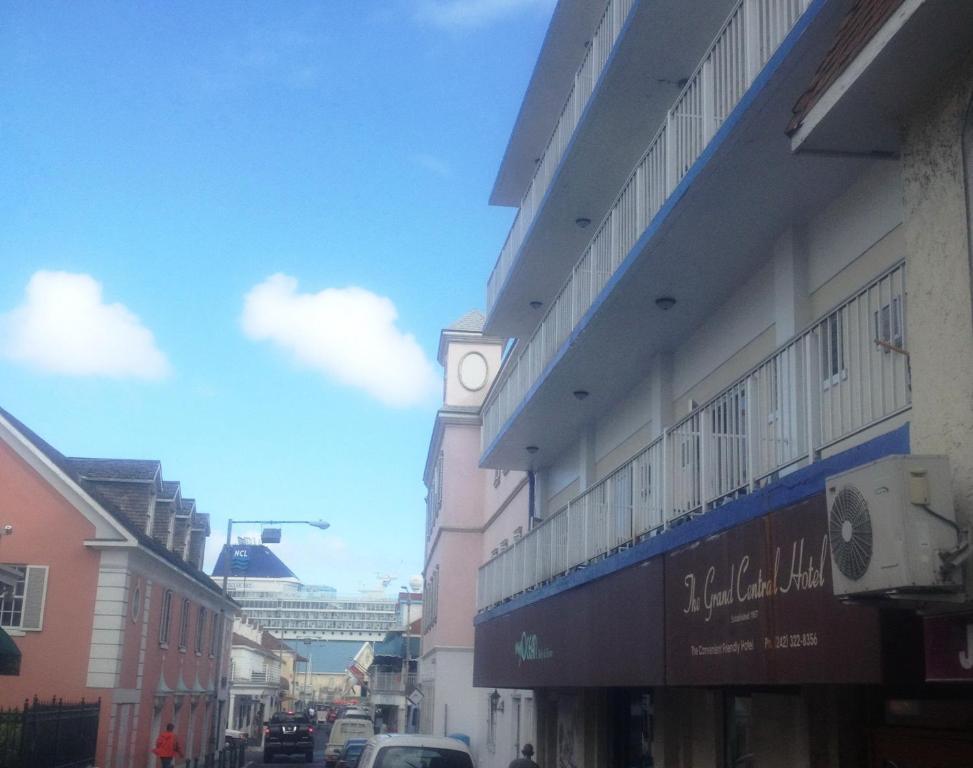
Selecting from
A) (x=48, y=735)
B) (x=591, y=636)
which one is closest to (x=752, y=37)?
(x=591, y=636)

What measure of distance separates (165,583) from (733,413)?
23.5 meters

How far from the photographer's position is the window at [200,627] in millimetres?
36406

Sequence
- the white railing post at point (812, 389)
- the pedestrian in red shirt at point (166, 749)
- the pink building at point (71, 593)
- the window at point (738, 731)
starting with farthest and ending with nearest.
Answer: the pedestrian in red shirt at point (166, 749), the pink building at point (71, 593), the window at point (738, 731), the white railing post at point (812, 389)

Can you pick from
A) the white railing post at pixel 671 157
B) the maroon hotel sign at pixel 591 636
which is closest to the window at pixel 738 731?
the maroon hotel sign at pixel 591 636

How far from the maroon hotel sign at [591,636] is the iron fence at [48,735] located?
23.5 ft

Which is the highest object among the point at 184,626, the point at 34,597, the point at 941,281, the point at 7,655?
the point at 941,281

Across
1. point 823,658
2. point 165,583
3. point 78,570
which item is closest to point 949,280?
point 823,658

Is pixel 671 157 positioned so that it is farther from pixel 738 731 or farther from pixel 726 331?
pixel 738 731

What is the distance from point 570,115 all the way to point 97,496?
1471 centimetres

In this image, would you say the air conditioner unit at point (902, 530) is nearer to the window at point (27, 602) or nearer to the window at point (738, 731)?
the window at point (738, 731)

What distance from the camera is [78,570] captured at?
83.3ft

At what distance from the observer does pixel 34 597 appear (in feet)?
82.3

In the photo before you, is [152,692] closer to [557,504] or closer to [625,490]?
[557,504]

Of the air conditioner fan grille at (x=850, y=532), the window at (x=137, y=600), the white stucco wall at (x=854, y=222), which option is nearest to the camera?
the air conditioner fan grille at (x=850, y=532)
